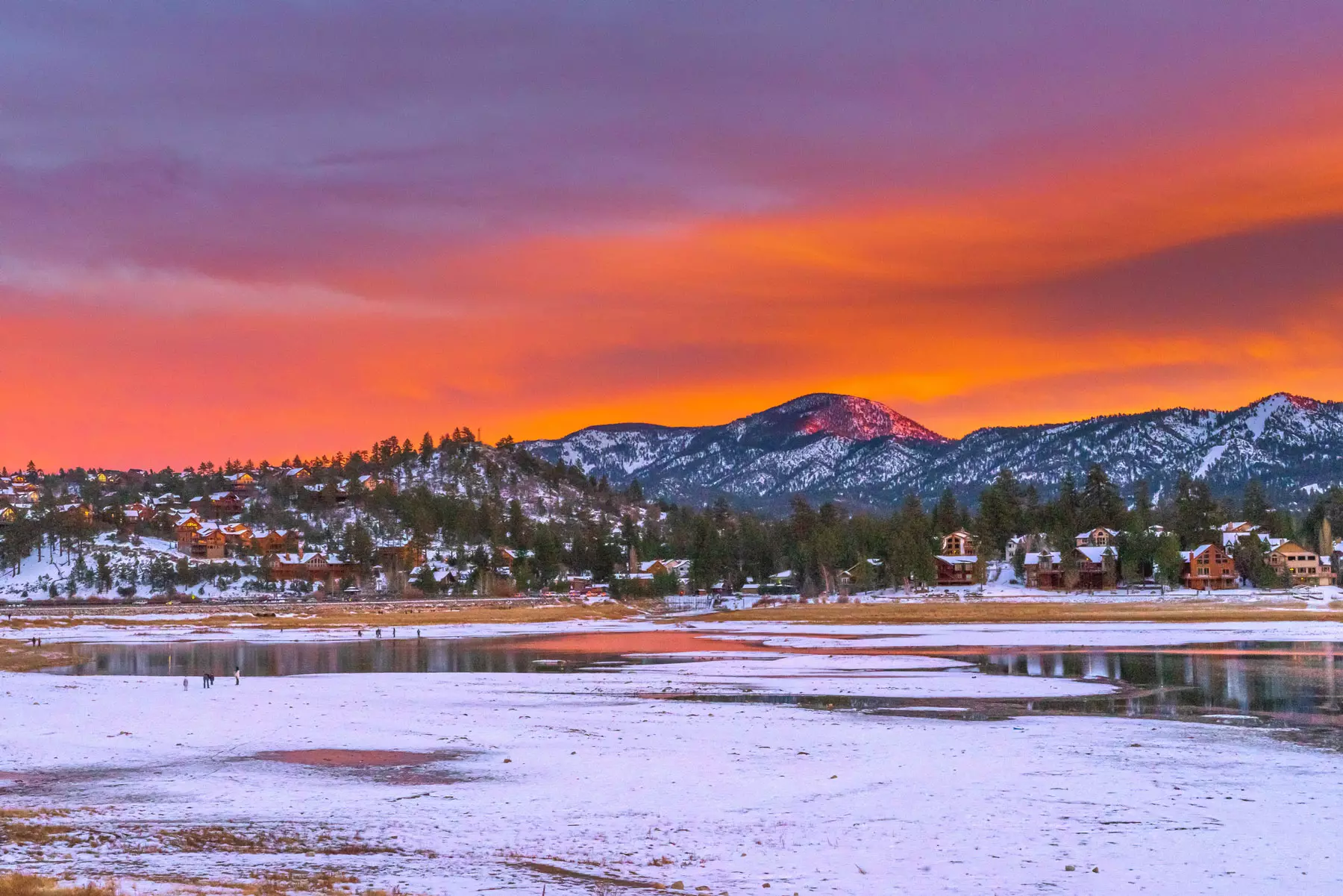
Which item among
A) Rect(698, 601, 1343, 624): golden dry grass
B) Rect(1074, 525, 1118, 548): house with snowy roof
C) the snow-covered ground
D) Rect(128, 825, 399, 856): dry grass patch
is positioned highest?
Rect(1074, 525, 1118, 548): house with snowy roof

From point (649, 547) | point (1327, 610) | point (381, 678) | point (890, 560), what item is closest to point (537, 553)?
point (649, 547)

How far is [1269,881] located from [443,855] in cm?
1209

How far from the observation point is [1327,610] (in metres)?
95.6

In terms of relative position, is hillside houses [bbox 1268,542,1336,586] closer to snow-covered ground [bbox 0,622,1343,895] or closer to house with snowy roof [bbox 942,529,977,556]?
house with snowy roof [bbox 942,529,977,556]

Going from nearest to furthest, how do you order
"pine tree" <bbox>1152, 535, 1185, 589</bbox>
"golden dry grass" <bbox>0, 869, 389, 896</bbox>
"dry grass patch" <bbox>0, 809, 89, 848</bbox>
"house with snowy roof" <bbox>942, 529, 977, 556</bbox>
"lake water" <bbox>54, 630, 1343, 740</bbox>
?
"golden dry grass" <bbox>0, 869, 389, 896</bbox>, "dry grass patch" <bbox>0, 809, 89, 848</bbox>, "lake water" <bbox>54, 630, 1343, 740</bbox>, "pine tree" <bbox>1152, 535, 1185, 589</bbox>, "house with snowy roof" <bbox>942, 529, 977, 556</bbox>

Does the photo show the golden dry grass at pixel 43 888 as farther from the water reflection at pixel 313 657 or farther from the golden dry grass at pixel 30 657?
the golden dry grass at pixel 30 657

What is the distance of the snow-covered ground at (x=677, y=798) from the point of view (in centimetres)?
1565

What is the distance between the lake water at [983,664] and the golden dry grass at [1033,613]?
70.4ft

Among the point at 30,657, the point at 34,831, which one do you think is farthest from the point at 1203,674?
the point at 30,657

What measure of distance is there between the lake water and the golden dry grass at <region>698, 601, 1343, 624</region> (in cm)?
2145

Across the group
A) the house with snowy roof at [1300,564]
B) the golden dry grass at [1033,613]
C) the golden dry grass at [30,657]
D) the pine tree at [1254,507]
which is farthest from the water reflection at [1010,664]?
the pine tree at [1254,507]

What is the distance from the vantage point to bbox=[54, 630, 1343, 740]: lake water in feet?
115

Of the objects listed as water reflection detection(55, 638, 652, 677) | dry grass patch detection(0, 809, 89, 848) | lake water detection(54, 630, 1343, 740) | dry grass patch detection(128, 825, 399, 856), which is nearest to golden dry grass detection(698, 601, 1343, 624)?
lake water detection(54, 630, 1343, 740)

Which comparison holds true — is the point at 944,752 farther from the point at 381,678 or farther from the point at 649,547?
the point at 649,547
